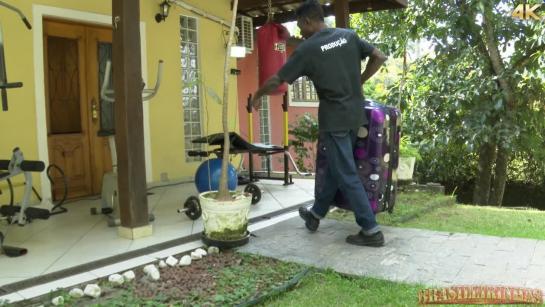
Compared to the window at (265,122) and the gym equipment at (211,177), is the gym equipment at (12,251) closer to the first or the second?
the gym equipment at (211,177)

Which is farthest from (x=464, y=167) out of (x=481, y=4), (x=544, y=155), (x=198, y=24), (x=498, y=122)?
(x=198, y=24)

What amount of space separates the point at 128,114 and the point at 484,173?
23.9ft

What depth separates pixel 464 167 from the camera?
11016 millimetres

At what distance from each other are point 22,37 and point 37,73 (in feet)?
1.27

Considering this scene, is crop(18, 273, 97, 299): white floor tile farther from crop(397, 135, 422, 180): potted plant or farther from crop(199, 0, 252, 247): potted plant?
crop(397, 135, 422, 180): potted plant

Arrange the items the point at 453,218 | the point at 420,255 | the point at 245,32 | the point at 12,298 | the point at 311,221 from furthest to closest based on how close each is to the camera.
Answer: the point at 245,32 → the point at 453,218 → the point at 311,221 → the point at 420,255 → the point at 12,298

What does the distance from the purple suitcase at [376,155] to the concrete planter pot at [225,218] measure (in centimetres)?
79

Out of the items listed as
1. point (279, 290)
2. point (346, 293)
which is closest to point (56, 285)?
point (279, 290)

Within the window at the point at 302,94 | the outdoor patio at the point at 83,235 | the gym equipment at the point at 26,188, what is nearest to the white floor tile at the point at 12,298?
the outdoor patio at the point at 83,235

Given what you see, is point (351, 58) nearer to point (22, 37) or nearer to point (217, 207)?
point (217, 207)


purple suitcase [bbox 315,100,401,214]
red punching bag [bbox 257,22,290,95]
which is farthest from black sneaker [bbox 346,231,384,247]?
red punching bag [bbox 257,22,290,95]

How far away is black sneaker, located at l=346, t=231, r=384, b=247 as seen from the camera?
11.6ft

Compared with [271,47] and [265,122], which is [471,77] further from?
[265,122]

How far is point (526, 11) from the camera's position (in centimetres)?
720
